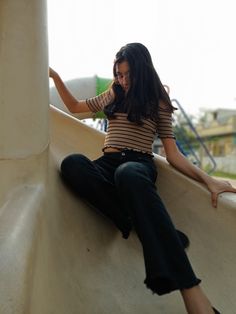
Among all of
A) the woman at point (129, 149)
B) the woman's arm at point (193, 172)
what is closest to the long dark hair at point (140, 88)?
the woman at point (129, 149)

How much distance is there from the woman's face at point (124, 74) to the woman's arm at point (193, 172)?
0.23m

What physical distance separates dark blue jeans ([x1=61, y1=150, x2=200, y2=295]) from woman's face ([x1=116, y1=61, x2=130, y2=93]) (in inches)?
9.6

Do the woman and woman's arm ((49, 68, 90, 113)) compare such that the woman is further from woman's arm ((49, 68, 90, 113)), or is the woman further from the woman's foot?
the woman's foot

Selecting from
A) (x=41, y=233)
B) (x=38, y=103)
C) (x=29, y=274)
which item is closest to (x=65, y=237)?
(x=41, y=233)

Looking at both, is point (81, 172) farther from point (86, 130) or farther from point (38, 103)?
point (86, 130)

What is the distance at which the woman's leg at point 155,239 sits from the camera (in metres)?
1.01

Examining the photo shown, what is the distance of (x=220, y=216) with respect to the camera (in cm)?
144

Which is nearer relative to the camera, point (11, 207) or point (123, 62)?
point (11, 207)

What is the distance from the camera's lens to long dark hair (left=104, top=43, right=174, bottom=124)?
150cm

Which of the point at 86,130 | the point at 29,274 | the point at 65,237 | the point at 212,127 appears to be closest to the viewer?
the point at 29,274

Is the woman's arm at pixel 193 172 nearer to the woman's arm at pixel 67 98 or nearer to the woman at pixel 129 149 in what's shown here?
the woman at pixel 129 149

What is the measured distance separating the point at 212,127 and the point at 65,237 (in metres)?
23.0

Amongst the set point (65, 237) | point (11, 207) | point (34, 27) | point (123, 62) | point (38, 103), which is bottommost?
point (65, 237)

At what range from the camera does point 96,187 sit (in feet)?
4.52
